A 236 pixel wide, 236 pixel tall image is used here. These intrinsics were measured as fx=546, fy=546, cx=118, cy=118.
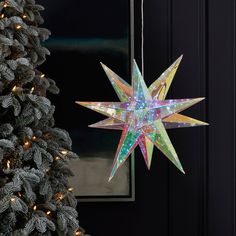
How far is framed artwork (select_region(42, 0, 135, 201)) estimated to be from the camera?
2.30m

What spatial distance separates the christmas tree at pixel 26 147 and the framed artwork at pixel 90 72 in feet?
1.46

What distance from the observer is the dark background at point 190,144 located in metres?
2.35

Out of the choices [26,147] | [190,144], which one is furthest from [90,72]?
[26,147]

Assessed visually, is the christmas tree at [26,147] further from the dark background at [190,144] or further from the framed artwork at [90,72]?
the dark background at [190,144]

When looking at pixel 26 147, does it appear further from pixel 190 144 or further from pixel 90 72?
pixel 190 144

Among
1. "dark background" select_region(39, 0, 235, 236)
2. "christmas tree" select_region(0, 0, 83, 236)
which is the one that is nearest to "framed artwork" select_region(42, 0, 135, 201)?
"dark background" select_region(39, 0, 235, 236)

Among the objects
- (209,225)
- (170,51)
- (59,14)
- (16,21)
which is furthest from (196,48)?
(16,21)

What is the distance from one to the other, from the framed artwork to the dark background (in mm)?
72

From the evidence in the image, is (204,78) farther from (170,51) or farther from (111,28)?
(111,28)

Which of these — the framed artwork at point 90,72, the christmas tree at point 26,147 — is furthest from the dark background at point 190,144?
the christmas tree at point 26,147

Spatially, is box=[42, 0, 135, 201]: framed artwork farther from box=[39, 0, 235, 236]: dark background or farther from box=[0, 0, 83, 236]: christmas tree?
box=[0, 0, 83, 236]: christmas tree

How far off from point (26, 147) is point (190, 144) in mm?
861

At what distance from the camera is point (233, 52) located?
93.0 inches

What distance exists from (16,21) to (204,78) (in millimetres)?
941
